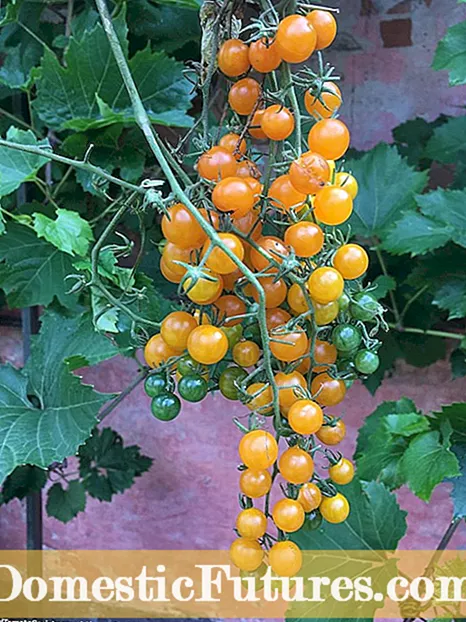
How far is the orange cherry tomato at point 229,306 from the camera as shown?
294 millimetres

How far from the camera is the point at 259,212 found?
0.97 ft

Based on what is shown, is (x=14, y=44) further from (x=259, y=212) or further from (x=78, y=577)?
(x=78, y=577)

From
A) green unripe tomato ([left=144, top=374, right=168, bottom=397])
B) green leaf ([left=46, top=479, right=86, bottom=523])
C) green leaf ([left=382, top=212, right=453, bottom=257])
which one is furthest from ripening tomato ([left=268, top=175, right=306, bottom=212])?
green leaf ([left=46, top=479, right=86, bottom=523])

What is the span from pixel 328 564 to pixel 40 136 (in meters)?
0.59

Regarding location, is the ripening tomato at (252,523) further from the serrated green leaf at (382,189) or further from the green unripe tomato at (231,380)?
the serrated green leaf at (382,189)

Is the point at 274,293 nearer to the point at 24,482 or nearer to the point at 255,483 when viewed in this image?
the point at 255,483

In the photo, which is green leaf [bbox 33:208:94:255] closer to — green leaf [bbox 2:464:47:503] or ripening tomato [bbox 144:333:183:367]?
ripening tomato [bbox 144:333:183:367]

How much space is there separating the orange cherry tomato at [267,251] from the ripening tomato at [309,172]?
28mm

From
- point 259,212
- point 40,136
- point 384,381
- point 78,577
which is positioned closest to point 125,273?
point 259,212

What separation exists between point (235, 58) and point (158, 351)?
0.49 ft

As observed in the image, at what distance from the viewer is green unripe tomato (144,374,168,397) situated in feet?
1.04

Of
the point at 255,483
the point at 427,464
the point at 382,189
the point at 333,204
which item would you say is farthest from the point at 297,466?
the point at 382,189

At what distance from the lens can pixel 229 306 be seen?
0.96 ft

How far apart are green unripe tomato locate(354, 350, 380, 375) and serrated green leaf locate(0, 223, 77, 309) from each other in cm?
42
